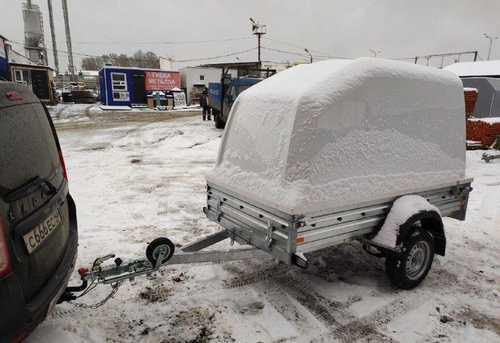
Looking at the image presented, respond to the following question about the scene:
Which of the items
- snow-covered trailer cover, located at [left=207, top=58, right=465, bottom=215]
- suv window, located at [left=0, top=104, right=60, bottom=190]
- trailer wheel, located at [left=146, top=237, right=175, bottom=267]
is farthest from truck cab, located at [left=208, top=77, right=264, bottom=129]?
suv window, located at [left=0, top=104, right=60, bottom=190]

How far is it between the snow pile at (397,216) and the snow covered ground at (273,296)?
67 cm

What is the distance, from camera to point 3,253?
73.2 inches

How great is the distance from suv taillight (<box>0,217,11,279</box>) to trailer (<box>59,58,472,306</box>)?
110 cm

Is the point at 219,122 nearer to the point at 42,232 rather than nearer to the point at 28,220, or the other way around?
the point at 42,232

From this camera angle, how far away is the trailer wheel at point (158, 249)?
3154 millimetres

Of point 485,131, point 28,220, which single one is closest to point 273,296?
point 28,220

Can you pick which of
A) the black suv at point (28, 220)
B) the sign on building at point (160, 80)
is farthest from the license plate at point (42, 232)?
the sign on building at point (160, 80)

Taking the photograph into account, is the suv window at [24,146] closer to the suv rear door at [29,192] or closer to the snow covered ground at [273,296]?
the suv rear door at [29,192]

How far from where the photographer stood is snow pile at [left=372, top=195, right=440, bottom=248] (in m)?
3.53

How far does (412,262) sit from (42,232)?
3648 millimetres

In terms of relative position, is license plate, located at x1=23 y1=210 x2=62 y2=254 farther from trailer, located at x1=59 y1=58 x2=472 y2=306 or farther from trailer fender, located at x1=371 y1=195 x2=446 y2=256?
trailer fender, located at x1=371 y1=195 x2=446 y2=256

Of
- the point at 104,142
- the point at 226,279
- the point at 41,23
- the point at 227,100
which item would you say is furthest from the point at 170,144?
the point at 41,23

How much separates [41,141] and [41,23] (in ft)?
160

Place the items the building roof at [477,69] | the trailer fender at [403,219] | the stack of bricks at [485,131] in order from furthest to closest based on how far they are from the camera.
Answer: the building roof at [477,69]
the stack of bricks at [485,131]
the trailer fender at [403,219]
